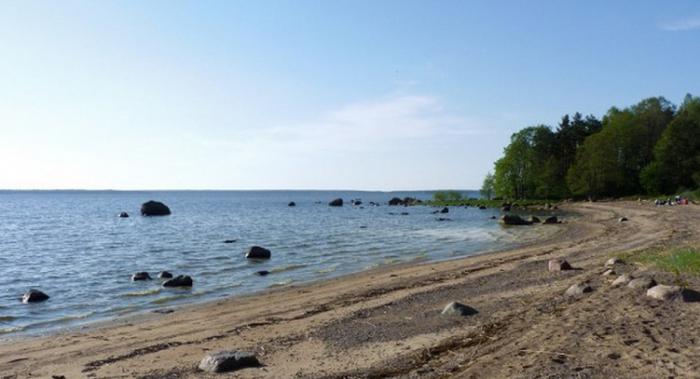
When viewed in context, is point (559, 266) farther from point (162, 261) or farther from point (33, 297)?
point (162, 261)

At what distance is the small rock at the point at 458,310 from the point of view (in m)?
12.9

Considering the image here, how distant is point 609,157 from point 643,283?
256ft

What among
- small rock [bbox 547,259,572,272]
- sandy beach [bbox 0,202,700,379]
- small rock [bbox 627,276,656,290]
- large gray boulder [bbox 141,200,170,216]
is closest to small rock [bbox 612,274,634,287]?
sandy beach [bbox 0,202,700,379]

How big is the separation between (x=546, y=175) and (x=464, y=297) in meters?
88.0

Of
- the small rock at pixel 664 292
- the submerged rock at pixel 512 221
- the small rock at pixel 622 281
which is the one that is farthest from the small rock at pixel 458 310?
the submerged rock at pixel 512 221

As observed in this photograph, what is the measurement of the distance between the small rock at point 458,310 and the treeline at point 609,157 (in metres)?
69.5

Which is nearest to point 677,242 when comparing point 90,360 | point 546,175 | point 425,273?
point 425,273

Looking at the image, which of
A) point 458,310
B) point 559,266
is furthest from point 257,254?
point 458,310

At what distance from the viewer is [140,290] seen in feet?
69.3

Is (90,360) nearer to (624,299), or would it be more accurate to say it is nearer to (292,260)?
(624,299)

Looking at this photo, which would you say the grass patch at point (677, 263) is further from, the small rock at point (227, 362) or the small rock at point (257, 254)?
the small rock at point (257, 254)

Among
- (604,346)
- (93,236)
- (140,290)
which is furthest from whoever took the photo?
Answer: (93,236)

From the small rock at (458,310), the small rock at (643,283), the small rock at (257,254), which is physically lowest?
the small rock at (257,254)

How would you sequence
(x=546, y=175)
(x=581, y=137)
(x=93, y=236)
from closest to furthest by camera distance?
(x=93, y=236) < (x=546, y=175) < (x=581, y=137)
